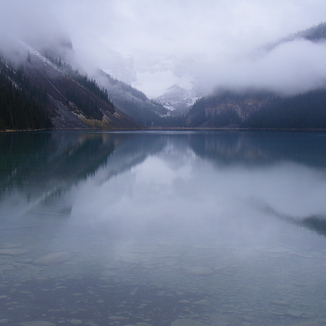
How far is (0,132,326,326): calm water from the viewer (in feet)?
22.9

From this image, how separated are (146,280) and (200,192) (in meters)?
11.4

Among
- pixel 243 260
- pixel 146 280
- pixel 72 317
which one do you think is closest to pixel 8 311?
pixel 72 317

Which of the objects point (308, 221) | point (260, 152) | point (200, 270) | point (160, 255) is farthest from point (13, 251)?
point (260, 152)

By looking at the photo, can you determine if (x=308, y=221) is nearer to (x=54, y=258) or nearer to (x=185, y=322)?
(x=185, y=322)

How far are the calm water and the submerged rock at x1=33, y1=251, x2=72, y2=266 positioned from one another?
0.08 ft

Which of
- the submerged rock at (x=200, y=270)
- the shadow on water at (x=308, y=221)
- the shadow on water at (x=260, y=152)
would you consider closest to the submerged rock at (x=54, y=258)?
the submerged rock at (x=200, y=270)

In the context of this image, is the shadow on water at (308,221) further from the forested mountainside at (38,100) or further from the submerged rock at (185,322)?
the forested mountainside at (38,100)

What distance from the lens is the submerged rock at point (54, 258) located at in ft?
29.9

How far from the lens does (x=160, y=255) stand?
9.85 metres

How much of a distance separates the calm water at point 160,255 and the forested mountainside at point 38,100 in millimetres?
89488

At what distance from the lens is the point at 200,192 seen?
63.5 feet

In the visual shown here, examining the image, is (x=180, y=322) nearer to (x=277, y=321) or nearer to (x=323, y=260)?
(x=277, y=321)

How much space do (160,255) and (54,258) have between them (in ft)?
8.30

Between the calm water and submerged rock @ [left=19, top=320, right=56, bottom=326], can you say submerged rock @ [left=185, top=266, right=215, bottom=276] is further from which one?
submerged rock @ [left=19, top=320, right=56, bottom=326]
